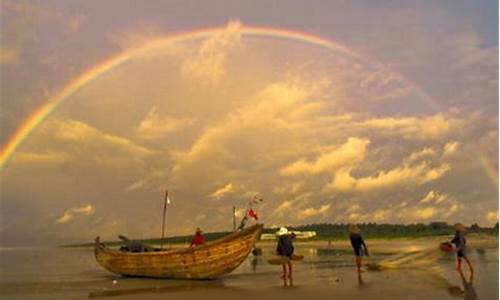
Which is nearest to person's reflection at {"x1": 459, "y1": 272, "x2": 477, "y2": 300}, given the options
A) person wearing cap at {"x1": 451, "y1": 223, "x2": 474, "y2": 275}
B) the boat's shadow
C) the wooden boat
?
person wearing cap at {"x1": 451, "y1": 223, "x2": 474, "y2": 275}

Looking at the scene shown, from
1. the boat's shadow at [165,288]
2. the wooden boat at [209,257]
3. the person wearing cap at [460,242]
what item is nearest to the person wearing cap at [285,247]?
the boat's shadow at [165,288]

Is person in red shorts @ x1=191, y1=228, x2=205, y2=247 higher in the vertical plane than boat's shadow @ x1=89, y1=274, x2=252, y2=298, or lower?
higher

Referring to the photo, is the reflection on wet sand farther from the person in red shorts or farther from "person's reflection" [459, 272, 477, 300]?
"person's reflection" [459, 272, 477, 300]

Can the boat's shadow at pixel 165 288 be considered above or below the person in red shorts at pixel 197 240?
below

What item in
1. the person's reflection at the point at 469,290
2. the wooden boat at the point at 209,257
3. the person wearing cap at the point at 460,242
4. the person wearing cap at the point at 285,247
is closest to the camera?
the person's reflection at the point at 469,290

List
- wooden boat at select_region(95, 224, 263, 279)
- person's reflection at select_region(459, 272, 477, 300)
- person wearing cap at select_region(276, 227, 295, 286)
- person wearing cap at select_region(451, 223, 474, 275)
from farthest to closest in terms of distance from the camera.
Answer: wooden boat at select_region(95, 224, 263, 279)
person wearing cap at select_region(276, 227, 295, 286)
person wearing cap at select_region(451, 223, 474, 275)
person's reflection at select_region(459, 272, 477, 300)

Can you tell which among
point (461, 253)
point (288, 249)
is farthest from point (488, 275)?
point (288, 249)

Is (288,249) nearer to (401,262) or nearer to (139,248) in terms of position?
(401,262)

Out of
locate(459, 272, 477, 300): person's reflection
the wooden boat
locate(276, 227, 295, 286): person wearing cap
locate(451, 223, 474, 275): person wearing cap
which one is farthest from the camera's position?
the wooden boat

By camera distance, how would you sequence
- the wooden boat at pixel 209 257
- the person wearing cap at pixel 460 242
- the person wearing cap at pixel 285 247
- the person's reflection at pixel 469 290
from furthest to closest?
1. the wooden boat at pixel 209 257
2. the person wearing cap at pixel 285 247
3. the person wearing cap at pixel 460 242
4. the person's reflection at pixel 469 290

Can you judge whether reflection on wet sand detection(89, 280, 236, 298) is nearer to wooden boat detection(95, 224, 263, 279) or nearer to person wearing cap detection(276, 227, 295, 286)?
wooden boat detection(95, 224, 263, 279)

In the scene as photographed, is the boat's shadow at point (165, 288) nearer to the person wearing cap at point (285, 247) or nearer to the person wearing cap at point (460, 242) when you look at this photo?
the person wearing cap at point (285, 247)

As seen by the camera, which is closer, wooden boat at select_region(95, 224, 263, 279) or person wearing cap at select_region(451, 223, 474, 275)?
person wearing cap at select_region(451, 223, 474, 275)

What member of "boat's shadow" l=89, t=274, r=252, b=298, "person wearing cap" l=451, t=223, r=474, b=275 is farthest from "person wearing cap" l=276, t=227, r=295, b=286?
"person wearing cap" l=451, t=223, r=474, b=275
